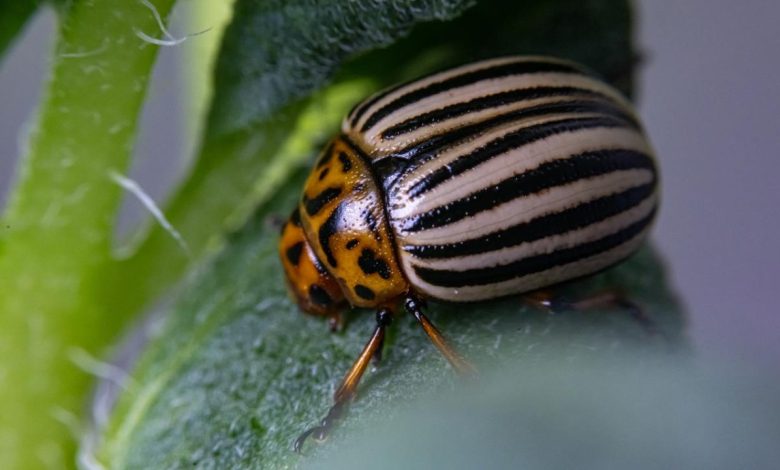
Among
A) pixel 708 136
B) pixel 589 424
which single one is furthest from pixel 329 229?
pixel 708 136

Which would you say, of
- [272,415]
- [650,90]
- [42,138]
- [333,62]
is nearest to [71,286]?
[42,138]

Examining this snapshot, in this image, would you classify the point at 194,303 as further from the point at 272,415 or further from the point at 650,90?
the point at 650,90

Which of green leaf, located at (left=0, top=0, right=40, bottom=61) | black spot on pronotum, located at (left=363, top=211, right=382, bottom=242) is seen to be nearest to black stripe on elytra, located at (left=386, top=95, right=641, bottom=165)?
black spot on pronotum, located at (left=363, top=211, right=382, bottom=242)

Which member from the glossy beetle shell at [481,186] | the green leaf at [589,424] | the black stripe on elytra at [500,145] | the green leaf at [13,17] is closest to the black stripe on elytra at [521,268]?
the glossy beetle shell at [481,186]

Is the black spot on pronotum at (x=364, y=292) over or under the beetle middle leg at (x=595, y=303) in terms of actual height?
over

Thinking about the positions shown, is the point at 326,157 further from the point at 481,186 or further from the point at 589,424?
the point at 589,424

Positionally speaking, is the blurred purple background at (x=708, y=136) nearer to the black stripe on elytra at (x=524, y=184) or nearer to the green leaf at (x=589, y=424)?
the black stripe on elytra at (x=524, y=184)
